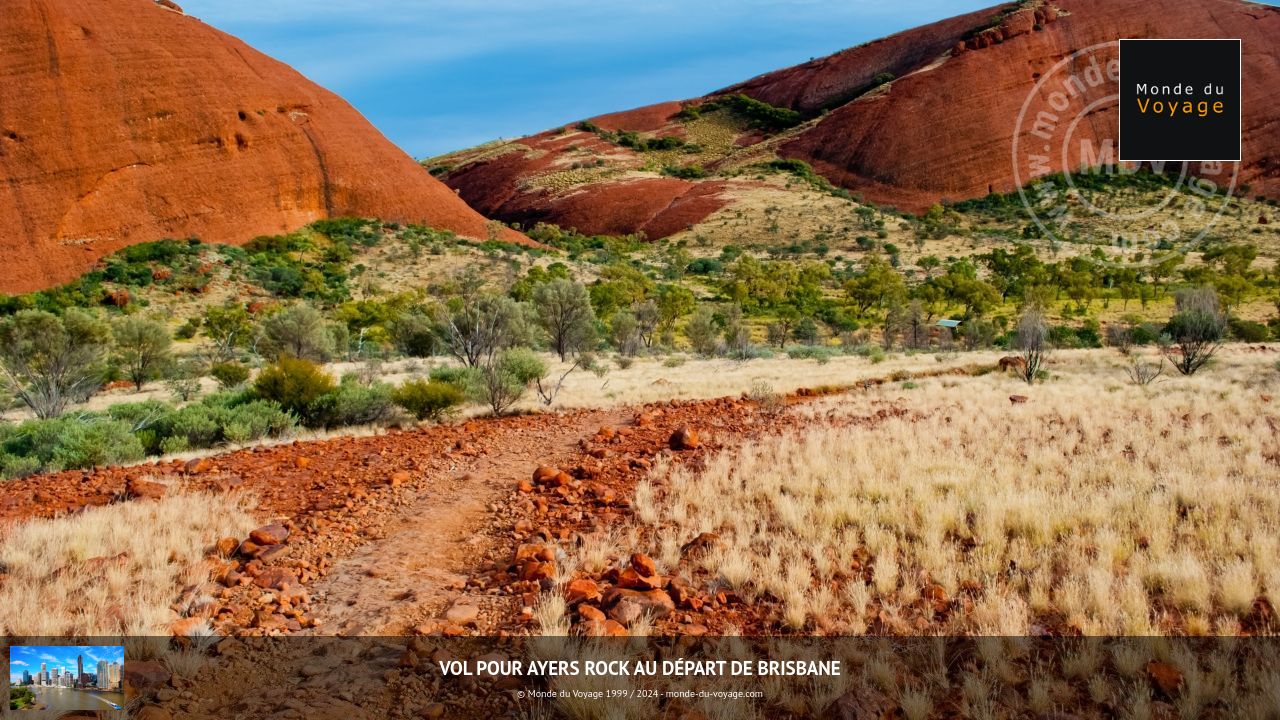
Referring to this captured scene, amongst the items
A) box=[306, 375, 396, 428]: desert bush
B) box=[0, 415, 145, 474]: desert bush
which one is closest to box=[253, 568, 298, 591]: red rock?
box=[0, 415, 145, 474]: desert bush

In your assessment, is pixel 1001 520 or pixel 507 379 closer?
pixel 1001 520

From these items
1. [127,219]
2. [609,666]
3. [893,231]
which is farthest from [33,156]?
[893,231]

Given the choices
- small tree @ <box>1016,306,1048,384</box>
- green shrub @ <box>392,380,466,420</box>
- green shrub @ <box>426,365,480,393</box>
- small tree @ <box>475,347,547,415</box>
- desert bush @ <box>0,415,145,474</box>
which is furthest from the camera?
small tree @ <box>1016,306,1048,384</box>

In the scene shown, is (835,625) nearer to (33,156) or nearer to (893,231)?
(33,156)

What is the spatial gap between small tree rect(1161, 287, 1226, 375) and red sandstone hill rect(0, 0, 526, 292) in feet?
144

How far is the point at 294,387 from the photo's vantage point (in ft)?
34.9

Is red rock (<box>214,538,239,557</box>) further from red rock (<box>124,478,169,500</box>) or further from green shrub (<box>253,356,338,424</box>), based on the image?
green shrub (<box>253,356,338,424</box>)

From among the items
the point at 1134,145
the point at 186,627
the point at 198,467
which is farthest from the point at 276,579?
the point at 1134,145

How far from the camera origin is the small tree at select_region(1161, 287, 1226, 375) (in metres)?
15.4

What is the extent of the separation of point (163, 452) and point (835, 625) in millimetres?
9139

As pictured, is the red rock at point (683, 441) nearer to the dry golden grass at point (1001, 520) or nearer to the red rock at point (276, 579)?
the dry golden grass at point (1001, 520)

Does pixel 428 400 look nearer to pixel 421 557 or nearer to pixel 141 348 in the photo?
pixel 421 557

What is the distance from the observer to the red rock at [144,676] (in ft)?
9.71

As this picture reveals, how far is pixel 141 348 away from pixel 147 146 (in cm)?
2871
